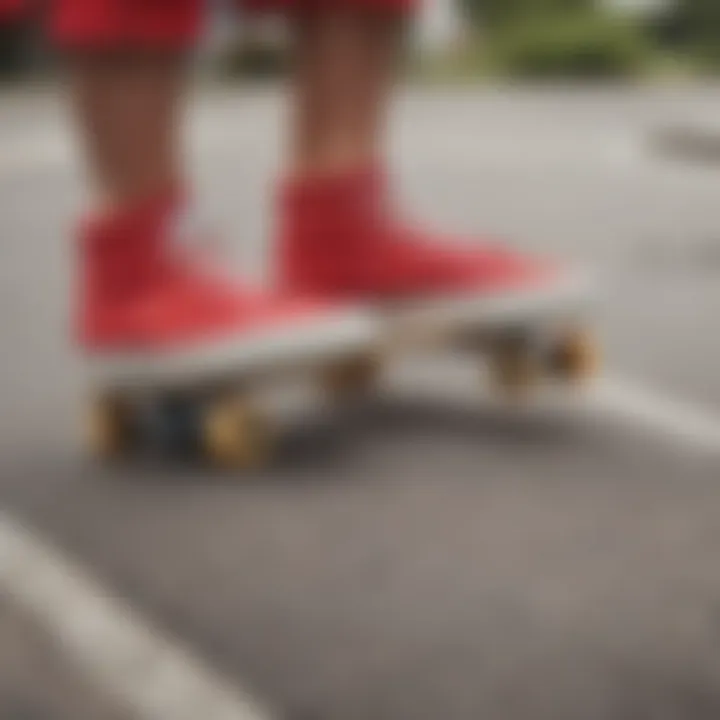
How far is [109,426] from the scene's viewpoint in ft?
4.36

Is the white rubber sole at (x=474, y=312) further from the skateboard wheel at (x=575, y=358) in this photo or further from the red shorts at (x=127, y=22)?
the red shorts at (x=127, y=22)

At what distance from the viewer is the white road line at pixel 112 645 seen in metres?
0.90

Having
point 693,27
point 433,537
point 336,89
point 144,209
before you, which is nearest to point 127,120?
point 144,209

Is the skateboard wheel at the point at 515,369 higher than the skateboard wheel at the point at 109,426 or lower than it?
higher

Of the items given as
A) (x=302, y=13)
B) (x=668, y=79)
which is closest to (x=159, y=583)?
(x=302, y=13)

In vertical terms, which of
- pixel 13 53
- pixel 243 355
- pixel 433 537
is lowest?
pixel 433 537

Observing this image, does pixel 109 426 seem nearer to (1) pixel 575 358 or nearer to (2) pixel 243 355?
(2) pixel 243 355

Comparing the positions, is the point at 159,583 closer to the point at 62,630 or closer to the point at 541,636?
the point at 62,630

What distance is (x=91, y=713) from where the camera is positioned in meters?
0.90

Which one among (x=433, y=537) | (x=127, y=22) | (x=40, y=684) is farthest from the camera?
(x=127, y=22)

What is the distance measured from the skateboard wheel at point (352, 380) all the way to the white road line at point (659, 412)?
0.18 metres

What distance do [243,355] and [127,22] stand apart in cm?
25

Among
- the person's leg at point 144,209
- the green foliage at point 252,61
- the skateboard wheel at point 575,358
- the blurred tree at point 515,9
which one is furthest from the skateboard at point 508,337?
the blurred tree at point 515,9

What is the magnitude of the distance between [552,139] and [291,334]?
6.79 ft
